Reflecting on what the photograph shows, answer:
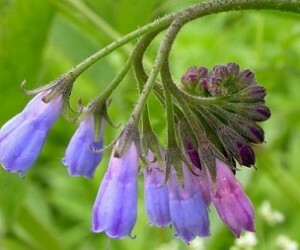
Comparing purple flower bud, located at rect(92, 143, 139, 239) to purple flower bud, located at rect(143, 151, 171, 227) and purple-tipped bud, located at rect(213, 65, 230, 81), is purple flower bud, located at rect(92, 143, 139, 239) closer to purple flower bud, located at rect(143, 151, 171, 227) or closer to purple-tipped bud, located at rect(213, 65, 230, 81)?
purple flower bud, located at rect(143, 151, 171, 227)

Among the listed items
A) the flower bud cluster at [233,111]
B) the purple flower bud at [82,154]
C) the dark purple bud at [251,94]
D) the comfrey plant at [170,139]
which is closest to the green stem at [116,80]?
the comfrey plant at [170,139]

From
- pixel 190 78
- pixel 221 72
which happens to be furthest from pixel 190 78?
pixel 221 72

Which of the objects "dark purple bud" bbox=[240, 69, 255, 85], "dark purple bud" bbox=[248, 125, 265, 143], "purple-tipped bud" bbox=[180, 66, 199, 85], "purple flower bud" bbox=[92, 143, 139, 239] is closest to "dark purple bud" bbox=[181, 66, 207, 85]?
"purple-tipped bud" bbox=[180, 66, 199, 85]

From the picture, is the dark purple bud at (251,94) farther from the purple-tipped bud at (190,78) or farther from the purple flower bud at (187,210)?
the purple flower bud at (187,210)

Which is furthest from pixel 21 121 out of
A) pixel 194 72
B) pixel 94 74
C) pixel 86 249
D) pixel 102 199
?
pixel 86 249

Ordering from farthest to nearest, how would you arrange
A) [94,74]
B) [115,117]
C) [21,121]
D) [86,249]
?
[86,249]
[115,117]
[94,74]
[21,121]

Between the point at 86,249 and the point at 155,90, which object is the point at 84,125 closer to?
A: the point at 155,90
